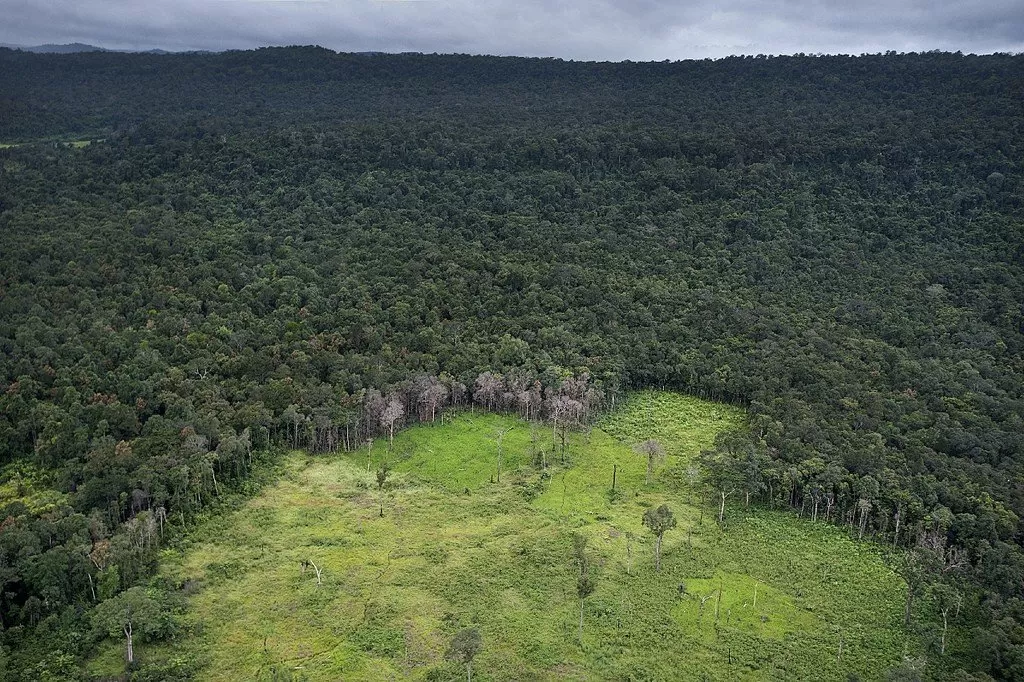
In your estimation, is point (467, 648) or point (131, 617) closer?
point (467, 648)

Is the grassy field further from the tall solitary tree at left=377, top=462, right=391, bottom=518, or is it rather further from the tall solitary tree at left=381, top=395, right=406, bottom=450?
the tall solitary tree at left=381, top=395, right=406, bottom=450

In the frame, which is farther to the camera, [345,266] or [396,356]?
[345,266]

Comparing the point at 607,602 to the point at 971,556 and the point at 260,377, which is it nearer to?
the point at 971,556

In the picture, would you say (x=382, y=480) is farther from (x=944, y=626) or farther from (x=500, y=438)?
(x=944, y=626)

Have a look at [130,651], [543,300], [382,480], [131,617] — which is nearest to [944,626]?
[382,480]

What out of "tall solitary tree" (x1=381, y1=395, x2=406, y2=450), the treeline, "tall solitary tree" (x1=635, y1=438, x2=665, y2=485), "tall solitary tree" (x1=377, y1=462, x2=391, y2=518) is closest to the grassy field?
"tall solitary tree" (x1=377, y1=462, x2=391, y2=518)

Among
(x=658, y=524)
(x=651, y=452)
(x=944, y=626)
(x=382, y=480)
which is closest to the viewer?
(x=944, y=626)

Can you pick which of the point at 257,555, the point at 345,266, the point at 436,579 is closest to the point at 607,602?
the point at 436,579
